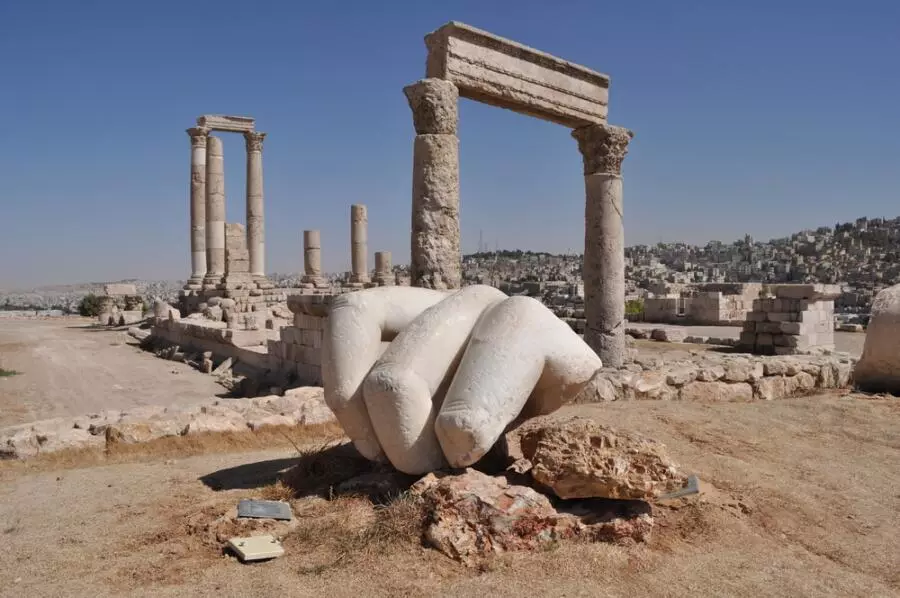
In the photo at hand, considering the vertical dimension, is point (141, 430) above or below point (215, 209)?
below

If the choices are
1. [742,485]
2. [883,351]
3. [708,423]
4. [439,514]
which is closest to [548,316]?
[439,514]

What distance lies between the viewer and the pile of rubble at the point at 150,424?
17.0 ft

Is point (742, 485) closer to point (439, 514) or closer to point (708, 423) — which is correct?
point (708, 423)

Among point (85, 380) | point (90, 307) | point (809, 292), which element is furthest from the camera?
point (90, 307)

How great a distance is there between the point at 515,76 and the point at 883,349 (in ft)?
18.0

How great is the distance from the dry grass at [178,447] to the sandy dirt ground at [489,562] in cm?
23

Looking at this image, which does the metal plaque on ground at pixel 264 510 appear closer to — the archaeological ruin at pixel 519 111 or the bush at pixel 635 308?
the archaeological ruin at pixel 519 111

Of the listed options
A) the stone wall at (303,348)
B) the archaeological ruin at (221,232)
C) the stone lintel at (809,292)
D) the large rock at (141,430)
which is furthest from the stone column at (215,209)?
the large rock at (141,430)

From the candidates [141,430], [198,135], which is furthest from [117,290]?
[141,430]

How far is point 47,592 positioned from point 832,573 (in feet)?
10.5

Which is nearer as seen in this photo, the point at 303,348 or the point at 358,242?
the point at 303,348

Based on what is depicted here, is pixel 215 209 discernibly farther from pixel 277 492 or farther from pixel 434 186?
pixel 277 492

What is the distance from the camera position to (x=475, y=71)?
858 cm

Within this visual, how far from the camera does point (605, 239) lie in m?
10.3
